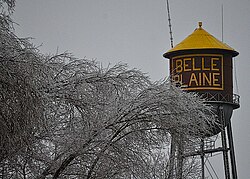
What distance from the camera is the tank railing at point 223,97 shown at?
1321 inches

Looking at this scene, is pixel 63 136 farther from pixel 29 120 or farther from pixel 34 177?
pixel 29 120

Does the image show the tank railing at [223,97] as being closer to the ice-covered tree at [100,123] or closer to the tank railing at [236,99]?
the tank railing at [236,99]

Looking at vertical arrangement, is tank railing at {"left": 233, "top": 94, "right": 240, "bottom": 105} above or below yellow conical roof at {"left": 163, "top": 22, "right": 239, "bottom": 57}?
below

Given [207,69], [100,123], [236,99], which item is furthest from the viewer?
[236,99]

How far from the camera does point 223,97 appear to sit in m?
34.3

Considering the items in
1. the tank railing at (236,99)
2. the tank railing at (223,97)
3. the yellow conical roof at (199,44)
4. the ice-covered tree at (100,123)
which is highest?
the yellow conical roof at (199,44)

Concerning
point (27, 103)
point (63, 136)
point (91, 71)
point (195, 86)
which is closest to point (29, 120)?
point (27, 103)

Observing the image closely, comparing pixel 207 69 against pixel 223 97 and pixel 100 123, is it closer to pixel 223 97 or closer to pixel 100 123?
pixel 223 97

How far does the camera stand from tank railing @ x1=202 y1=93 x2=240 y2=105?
3356cm

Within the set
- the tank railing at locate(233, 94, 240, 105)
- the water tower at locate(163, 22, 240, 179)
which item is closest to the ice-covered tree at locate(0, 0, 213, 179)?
the water tower at locate(163, 22, 240, 179)

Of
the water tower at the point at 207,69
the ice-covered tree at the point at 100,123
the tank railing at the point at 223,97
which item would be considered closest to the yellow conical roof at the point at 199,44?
the water tower at the point at 207,69

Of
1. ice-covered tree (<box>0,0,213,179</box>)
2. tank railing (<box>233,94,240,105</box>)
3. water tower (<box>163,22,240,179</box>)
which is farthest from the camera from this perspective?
tank railing (<box>233,94,240,105</box>)

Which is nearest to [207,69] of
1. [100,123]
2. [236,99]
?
[236,99]

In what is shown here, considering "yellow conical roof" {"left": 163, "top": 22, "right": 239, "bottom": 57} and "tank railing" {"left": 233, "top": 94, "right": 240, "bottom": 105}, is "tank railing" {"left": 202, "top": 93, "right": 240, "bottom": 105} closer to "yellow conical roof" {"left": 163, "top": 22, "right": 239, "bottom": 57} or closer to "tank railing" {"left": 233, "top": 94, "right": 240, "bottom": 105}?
"tank railing" {"left": 233, "top": 94, "right": 240, "bottom": 105}
